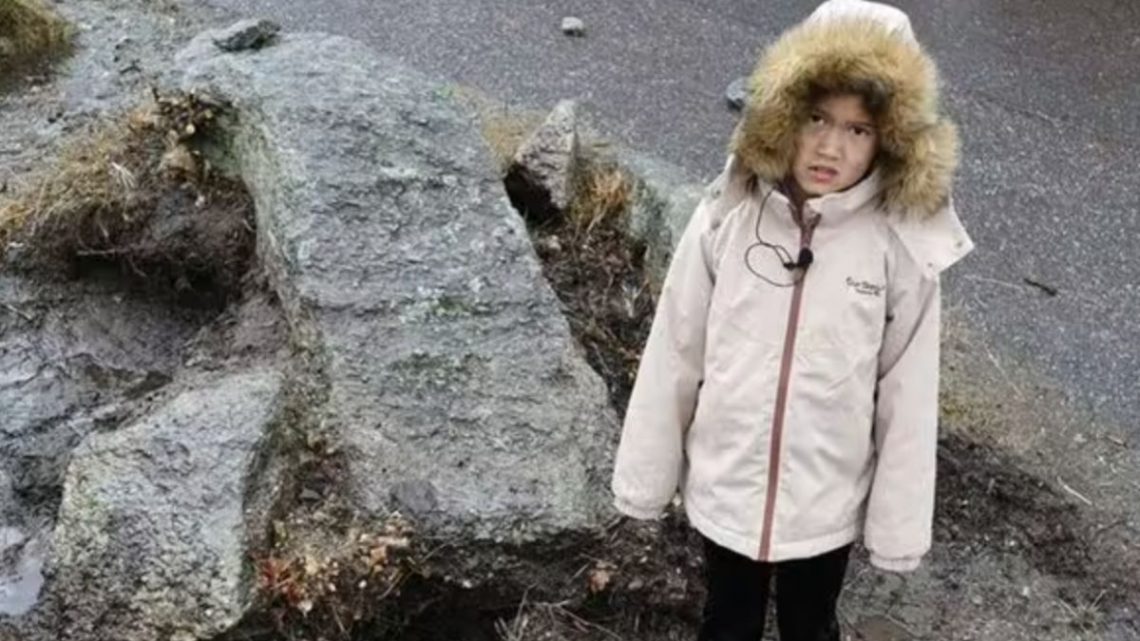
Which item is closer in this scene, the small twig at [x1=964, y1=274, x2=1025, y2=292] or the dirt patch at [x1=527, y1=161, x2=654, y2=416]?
the dirt patch at [x1=527, y1=161, x2=654, y2=416]

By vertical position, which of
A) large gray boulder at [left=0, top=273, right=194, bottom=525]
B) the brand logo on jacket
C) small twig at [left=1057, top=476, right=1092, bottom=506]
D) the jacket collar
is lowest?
small twig at [left=1057, top=476, right=1092, bottom=506]

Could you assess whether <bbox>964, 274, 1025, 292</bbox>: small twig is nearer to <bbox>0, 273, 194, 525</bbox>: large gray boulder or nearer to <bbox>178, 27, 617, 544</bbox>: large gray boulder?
<bbox>178, 27, 617, 544</bbox>: large gray boulder

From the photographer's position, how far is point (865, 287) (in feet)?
7.66

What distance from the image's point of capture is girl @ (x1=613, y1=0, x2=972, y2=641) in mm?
2275

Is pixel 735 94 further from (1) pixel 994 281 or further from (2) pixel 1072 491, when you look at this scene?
(2) pixel 1072 491

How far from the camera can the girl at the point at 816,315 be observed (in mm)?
2275

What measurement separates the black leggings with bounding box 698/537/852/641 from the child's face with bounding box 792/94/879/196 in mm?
646

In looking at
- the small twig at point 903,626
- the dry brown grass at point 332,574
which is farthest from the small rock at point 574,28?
the dry brown grass at point 332,574

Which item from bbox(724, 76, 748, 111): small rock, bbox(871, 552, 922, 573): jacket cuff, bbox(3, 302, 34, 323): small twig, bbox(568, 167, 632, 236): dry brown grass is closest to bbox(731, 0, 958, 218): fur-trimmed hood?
bbox(871, 552, 922, 573): jacket cuff

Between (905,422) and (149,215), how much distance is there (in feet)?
7.12

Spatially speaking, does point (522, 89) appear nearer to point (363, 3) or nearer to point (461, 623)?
point (363, 3)

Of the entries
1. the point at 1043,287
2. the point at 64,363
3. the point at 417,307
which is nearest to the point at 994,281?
the point at 1043,287

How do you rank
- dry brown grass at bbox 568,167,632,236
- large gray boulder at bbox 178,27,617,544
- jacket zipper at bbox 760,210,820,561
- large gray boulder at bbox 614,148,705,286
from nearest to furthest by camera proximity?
1. jacket zipper at bbox 760,210,820,561
2. large gray boulder at bbox 178,27,617,544
3. large gray boulder at bbox 614,148,705,286
4. dry brown grass at bbox 568,167,632,236

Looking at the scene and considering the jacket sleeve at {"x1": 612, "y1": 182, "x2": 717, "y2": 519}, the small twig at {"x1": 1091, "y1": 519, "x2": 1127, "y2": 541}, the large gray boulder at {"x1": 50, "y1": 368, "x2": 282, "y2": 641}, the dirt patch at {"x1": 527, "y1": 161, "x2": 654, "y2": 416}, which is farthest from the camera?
the dirt patch at {"x1": 527, "y1": 161, "x2": 654, "y2": 416}
